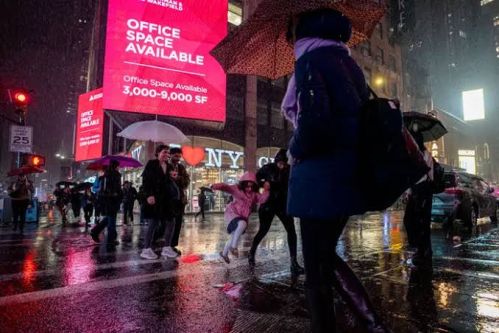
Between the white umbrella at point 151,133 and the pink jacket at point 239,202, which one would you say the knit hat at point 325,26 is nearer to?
the pink jacket at point 239,202

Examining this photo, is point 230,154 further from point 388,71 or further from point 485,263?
point 388,71

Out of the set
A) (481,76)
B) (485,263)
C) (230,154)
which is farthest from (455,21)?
(485,263)

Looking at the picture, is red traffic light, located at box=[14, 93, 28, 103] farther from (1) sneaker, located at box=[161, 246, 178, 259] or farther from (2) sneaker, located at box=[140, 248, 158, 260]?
(1) sneaker, located at box=[161, 246, 178, 259]

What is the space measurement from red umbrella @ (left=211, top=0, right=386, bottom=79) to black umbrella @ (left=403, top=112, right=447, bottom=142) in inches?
118

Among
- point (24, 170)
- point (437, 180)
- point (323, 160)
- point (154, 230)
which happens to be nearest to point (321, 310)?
point (323, 160)

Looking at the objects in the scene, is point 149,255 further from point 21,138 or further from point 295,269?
point 21,138

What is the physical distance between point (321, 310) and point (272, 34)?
84.3 inches

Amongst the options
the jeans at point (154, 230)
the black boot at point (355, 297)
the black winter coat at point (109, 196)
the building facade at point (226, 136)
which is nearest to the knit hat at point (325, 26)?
the black boot at point (355, 297)

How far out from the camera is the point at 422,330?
264 centimetres

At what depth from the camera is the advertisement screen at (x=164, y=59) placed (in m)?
19.8

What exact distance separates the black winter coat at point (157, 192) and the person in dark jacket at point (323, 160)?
4.68m

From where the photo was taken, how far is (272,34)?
9.41 feet

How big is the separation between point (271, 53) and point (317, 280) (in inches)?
84.6

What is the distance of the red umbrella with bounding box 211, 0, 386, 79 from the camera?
240 centimetres
